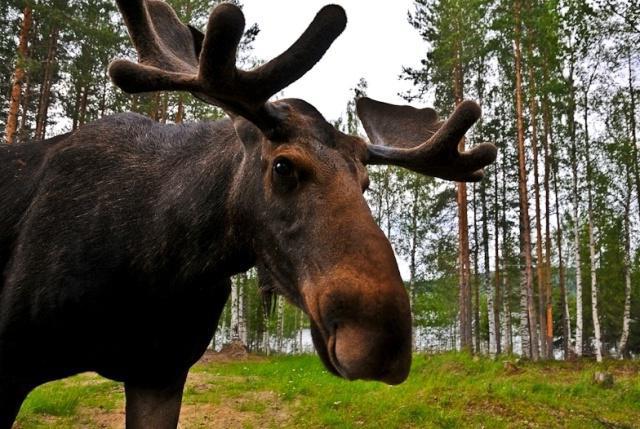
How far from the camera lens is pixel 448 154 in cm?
278

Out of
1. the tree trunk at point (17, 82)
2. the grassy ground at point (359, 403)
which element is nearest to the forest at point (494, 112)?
the tree trunk at point (17, 82)

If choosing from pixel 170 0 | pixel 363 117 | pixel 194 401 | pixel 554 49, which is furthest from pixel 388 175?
pixel 363 117

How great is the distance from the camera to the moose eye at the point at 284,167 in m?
2.11

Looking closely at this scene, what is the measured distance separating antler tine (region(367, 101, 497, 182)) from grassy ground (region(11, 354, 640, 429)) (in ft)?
15.7

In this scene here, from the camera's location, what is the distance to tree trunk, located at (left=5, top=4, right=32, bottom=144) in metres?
14.0

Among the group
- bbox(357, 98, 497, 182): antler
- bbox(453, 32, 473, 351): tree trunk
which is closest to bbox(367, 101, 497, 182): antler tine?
bbox(357, 98, 497, 182): antler

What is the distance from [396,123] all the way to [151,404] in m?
2.13

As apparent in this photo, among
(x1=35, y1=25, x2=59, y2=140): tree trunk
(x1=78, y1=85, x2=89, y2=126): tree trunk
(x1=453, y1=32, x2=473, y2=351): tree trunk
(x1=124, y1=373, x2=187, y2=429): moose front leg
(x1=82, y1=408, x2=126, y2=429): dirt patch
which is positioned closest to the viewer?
(x1=124, y1=373, x2=187, y2=429): moose front leg

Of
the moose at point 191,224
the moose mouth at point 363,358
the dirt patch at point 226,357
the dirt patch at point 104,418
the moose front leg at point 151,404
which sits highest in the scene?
the moose at point 191,224

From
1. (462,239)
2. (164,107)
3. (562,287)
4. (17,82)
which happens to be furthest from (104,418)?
(562,287)

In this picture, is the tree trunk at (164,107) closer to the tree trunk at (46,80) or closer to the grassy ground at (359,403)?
the tree trunk at (46,80)

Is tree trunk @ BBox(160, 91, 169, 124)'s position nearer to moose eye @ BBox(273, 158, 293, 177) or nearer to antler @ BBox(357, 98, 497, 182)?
antler @ BBox(357, 98, 497, 182)

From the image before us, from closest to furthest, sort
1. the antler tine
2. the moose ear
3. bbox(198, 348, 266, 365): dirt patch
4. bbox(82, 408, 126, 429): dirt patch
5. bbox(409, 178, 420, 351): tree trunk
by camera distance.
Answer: the antler tine, the moose ear, bbox(82, 408, 126, 429): dirt patch, bbox(198, 348, 266, 365): dirt patch, bbox(409, 178, 420, 351): tree trunk

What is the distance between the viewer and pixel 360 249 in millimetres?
1771
